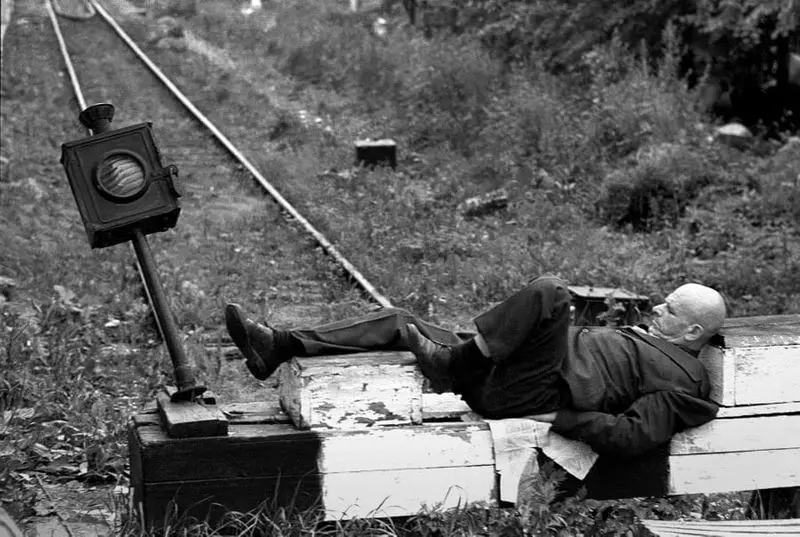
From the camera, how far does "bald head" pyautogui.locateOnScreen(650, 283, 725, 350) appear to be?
4.95 meters

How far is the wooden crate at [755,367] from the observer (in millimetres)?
4918

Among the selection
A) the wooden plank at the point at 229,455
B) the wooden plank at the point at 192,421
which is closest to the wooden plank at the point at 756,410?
the wooden plank at the point at 229,455

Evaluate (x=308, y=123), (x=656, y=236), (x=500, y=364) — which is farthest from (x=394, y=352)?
(x=308, y=123)

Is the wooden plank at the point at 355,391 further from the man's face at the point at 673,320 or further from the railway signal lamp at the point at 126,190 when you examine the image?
the man's face at the point at 673,320

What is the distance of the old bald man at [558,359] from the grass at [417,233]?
0.32m

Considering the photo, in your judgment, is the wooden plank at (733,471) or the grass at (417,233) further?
the grass at (417,233)

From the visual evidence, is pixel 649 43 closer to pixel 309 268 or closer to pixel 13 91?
pixel 309 268

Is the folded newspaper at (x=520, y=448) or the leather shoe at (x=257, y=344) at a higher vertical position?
the leather shoe at (x=257, y=344)

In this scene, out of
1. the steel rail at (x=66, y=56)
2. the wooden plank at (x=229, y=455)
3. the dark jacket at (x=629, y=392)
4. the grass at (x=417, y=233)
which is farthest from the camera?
the steel rail at (x=66, y=56)

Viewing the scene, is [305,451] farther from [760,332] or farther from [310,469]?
[760,332]

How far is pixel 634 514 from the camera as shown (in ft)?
16.1

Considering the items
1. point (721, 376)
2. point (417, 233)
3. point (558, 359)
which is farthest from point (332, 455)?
point (417, 233)

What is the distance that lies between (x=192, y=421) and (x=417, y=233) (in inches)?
253

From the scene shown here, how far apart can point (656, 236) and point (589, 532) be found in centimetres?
610
